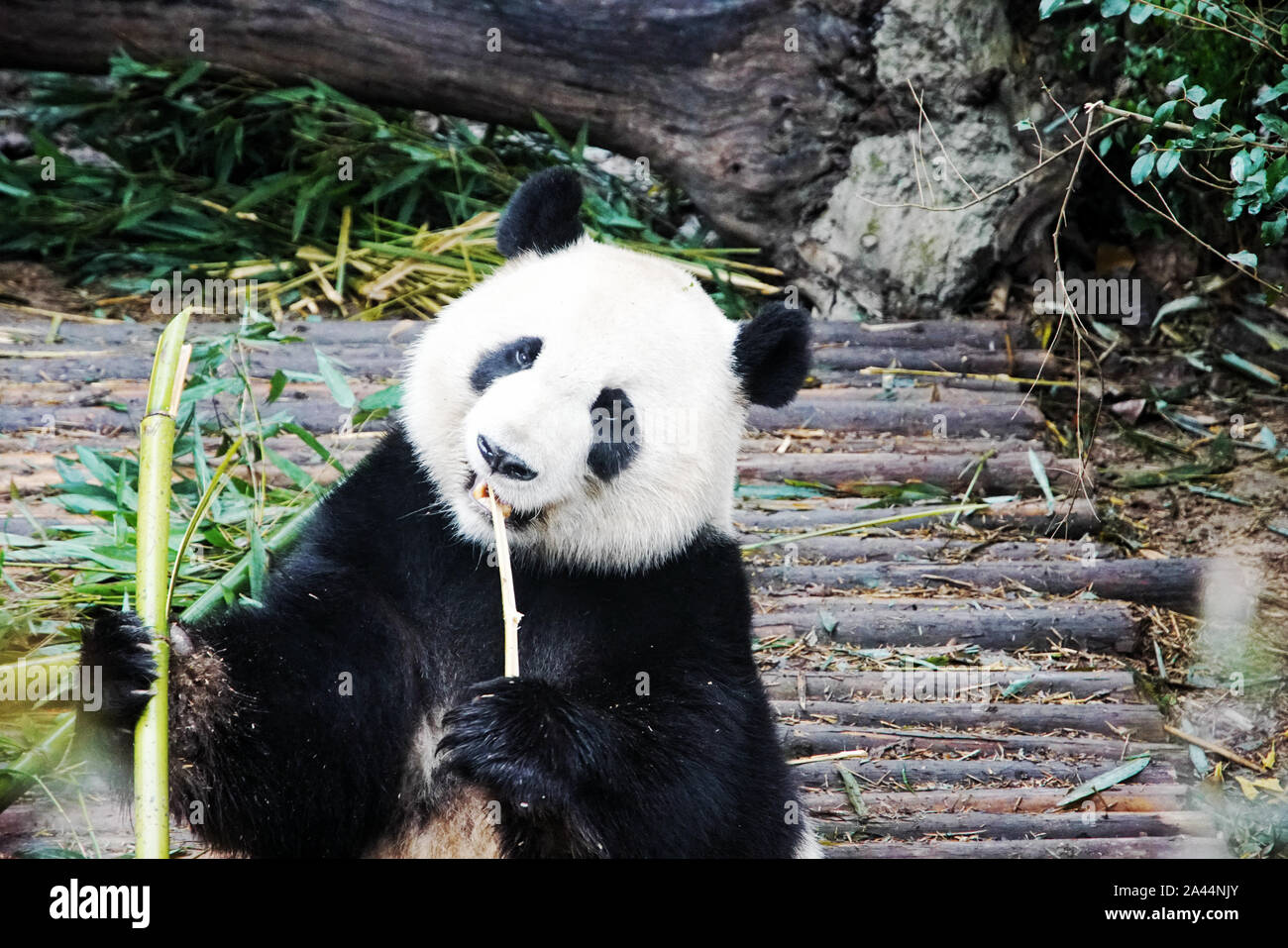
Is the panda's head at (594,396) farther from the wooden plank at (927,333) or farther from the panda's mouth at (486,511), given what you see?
the wooden plank at (927,333)

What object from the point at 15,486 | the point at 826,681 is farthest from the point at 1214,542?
the point at 15,486

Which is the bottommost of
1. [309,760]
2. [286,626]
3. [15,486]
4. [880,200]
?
[309,760]

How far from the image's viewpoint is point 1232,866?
311 centimetres

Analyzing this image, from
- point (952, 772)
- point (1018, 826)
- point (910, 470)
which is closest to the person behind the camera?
point (1018, 826)

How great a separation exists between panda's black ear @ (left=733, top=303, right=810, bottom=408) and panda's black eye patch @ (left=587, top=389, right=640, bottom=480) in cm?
42

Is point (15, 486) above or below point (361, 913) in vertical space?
above

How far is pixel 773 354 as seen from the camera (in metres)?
3.37

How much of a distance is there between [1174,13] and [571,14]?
284cm

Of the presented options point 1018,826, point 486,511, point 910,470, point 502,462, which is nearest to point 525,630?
point 486,511

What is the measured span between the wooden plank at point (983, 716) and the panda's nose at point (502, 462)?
1.45m

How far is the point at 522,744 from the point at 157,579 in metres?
0.87

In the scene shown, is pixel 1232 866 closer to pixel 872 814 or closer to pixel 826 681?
pixel 872 814

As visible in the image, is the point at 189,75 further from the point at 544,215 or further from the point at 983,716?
the point at 983,716

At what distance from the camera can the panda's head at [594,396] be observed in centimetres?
294
